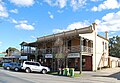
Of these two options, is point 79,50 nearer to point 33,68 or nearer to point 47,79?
point 33,68

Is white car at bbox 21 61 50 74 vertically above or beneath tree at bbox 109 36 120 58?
beneath

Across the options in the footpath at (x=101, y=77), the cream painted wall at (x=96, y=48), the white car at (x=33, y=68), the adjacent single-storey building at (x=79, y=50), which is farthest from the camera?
the cream painted wall at (x=96, y=48)

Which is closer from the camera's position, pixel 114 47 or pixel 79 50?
pixel 79 50

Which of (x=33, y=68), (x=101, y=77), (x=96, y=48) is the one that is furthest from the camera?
(x=96, y=48)

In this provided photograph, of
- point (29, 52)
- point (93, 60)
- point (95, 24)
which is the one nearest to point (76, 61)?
point (93, 60)

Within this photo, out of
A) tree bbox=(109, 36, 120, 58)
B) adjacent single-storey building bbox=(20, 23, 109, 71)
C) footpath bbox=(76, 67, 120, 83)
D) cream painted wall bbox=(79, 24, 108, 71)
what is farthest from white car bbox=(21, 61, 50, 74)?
tree bbox=(109, 36, 120, 58)

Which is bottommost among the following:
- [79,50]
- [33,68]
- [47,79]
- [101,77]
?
[101,77]

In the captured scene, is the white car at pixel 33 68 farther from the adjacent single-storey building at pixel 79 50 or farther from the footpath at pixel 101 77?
the footpath at pixel 101 77

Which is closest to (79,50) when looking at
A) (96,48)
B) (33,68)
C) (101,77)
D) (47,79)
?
(96,48)

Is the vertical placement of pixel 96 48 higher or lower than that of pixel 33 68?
higher

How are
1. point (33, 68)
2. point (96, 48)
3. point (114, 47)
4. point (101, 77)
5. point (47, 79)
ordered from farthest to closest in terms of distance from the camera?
point (114, 47) → point (96, 48) → point (33, 68) → point (101, 77) → point (47, 79)

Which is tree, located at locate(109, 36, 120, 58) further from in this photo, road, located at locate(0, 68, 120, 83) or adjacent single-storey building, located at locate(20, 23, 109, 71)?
road, located at locate(0, 68, 120, 83)

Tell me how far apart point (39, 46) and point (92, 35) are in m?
15.8

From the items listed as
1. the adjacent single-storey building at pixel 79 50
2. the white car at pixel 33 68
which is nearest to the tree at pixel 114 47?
the adjacent single-storey building at pixel 79 50
